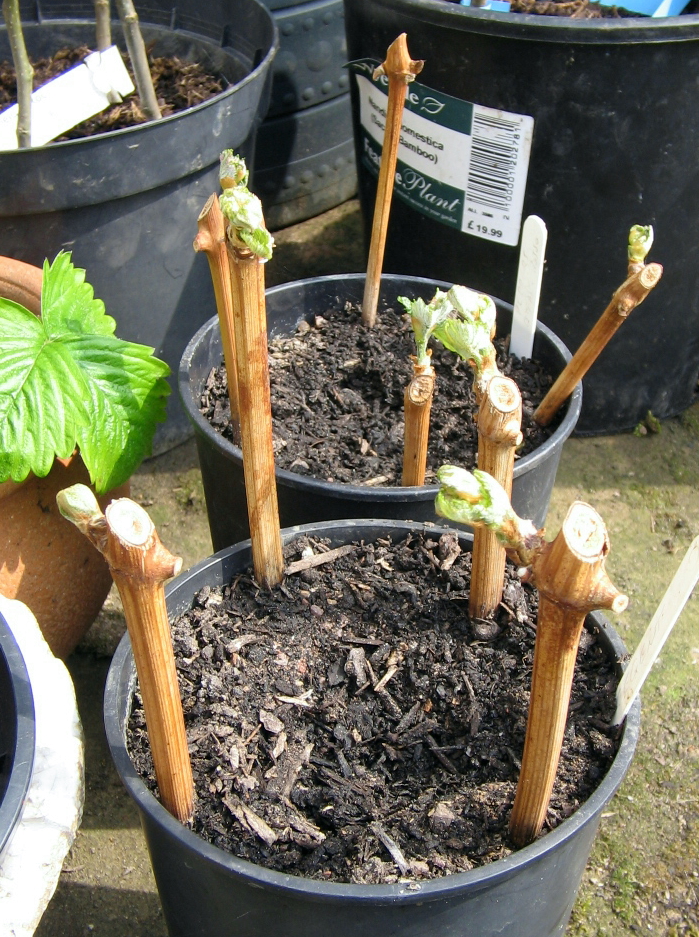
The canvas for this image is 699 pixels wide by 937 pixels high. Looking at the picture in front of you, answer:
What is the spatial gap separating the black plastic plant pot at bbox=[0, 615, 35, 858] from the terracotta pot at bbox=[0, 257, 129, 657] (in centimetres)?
39

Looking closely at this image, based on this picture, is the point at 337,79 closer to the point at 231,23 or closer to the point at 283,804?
the point at 231,23

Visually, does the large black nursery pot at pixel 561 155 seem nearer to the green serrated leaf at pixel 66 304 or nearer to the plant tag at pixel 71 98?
the plant tag at pixel 71 98

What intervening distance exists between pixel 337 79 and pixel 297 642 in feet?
6.44

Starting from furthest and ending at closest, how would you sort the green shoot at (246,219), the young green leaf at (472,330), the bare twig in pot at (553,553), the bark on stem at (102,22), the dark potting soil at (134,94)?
1. the dark potting soil at (134,94)
2. the bark on stem at (102,22)
3. the young green leaf at (472,330)
4. the green shoot at (246,219)
5. the bare twig in pot at (553,553)

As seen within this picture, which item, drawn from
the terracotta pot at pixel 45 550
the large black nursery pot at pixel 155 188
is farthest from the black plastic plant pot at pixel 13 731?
the large black nursery pot at pixel 155 188

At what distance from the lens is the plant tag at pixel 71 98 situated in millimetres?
1722

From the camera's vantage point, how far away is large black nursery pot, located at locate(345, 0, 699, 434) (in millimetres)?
1535

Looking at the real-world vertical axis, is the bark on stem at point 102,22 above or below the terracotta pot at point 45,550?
above

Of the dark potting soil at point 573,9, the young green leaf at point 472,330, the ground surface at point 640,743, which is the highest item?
the dark potting soil at point 573,9

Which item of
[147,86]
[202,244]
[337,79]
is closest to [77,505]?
[202,244]

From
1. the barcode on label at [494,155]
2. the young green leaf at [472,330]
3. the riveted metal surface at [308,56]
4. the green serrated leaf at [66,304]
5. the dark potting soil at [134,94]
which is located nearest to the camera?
the young green leaf at [472,330]

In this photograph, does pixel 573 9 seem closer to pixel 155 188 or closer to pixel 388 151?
pixel 388 151

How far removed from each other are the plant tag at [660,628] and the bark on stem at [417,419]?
0.37 meters

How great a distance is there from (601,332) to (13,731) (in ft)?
2.76
